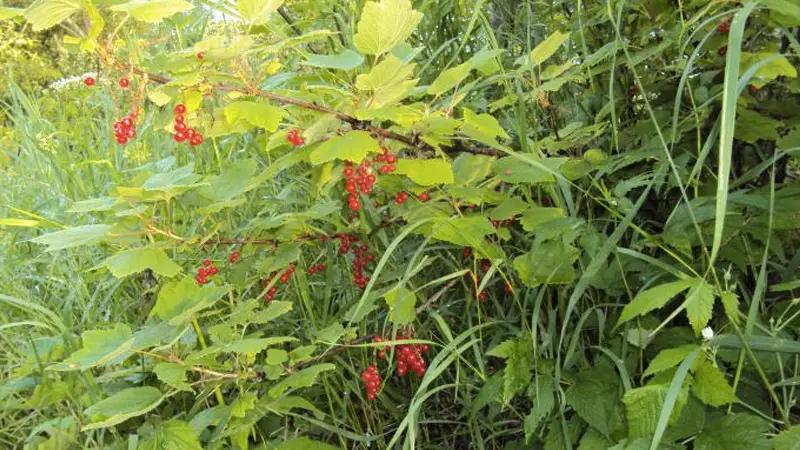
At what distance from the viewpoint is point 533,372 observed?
121 cm

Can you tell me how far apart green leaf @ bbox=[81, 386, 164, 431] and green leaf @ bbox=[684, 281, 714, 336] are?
778 mm

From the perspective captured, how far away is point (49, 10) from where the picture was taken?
3.11 ft

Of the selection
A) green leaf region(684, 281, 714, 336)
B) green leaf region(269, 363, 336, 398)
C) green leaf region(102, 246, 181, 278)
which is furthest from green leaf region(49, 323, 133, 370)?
green leaf region(684, 281, 714, 336)

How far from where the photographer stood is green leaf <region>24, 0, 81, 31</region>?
3.09 ft

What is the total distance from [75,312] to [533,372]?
1357 mm

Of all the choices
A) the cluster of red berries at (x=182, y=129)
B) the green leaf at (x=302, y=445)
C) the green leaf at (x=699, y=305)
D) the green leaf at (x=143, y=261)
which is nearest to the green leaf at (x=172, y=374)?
the green leaf at (x=143, y=261)

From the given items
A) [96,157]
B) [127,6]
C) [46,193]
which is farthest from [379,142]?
[46,193]

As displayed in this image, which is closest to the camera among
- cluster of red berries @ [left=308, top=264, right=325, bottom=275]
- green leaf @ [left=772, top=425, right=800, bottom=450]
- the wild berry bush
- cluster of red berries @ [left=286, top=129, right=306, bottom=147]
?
green leaf @ [left=772, top=425, right=800, bottom=450]

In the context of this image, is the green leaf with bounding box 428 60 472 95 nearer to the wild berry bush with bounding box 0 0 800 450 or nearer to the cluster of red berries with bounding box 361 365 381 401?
the wild berry bush with bounding box 0 0 800 450

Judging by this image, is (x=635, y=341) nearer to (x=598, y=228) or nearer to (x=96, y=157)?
(x=598, y=228)

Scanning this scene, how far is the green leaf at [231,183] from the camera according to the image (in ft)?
3.95

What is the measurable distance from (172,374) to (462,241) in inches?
18.9

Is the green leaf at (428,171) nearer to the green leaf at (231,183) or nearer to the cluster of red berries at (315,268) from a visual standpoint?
the green leaf at (231,183)

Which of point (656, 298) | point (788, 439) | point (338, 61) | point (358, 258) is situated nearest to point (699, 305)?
point (656, 298)
